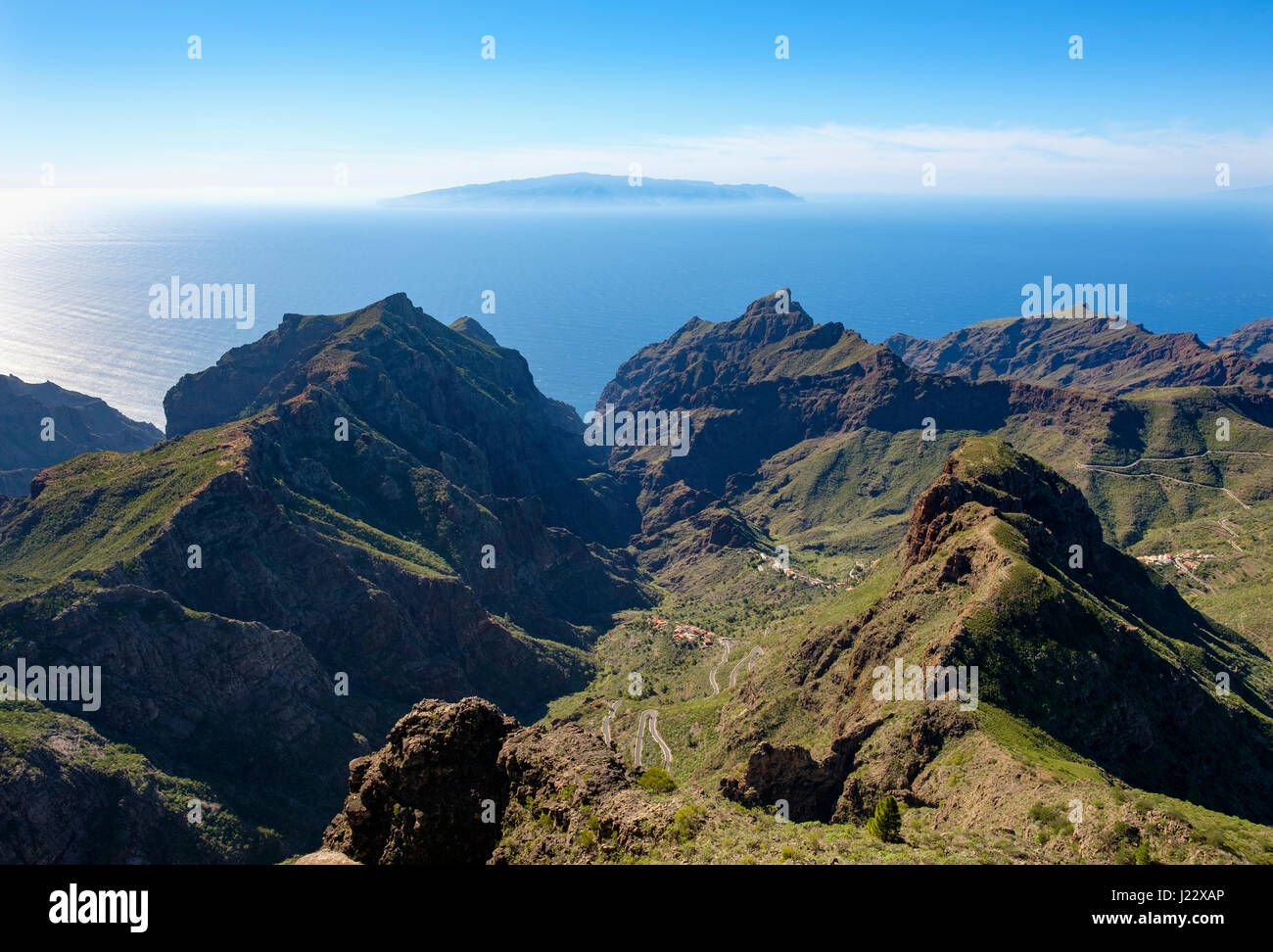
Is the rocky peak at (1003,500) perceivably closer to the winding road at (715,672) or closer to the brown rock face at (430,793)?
the winding road at (715,672)

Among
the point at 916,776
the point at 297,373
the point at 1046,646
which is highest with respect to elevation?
the point at 297,373

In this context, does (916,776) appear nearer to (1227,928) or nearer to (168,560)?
(1227,928)

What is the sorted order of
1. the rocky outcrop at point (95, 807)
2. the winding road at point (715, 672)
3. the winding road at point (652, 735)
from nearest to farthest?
1. the rocky outcrop at point (95, 807)
2. the winding road at point (652, 735)
3. the winding road at point (715, 672)

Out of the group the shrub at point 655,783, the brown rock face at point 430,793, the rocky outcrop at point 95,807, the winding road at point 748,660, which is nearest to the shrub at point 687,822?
the shrub at point 655,783

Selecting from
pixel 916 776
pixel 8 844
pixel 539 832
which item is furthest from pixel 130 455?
pixel 916 776

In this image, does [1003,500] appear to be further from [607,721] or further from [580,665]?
[580,665]

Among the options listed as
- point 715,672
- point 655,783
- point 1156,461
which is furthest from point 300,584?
point 1156,461
